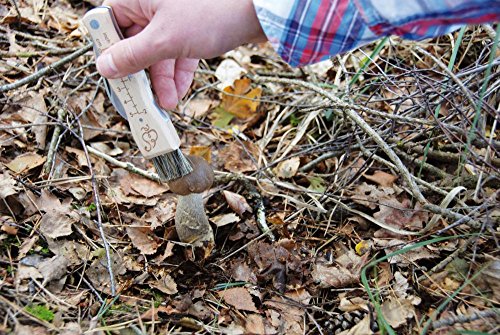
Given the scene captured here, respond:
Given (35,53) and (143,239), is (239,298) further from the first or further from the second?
(35,53)

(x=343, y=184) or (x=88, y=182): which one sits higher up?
(x=88, y=182)

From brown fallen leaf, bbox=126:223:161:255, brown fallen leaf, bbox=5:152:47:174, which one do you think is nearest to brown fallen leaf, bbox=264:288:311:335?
brown fallen leaf, bbox=126:223:161:255

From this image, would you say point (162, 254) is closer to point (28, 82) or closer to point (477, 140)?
point (28, 82)

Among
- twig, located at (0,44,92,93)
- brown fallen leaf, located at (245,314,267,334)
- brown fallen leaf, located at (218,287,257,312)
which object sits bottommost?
brown fallen leaf, located at (245,314,267,334)

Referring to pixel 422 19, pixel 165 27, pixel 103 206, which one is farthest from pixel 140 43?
pixel 103 206

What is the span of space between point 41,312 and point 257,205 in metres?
1.28

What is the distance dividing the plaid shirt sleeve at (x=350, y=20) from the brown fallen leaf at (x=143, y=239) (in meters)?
1.24

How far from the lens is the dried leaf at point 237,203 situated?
105 inches

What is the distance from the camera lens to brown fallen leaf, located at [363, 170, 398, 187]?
107 inches

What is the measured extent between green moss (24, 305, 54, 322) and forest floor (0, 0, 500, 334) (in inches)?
0.5

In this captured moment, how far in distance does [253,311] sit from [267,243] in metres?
0.43

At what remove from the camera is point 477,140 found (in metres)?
2.30

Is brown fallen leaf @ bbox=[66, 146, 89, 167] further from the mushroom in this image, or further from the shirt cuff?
the shirt cuff

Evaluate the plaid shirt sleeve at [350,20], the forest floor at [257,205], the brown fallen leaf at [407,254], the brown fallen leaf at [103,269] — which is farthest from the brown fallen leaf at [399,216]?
the brown fallen leaf at [103,269]
